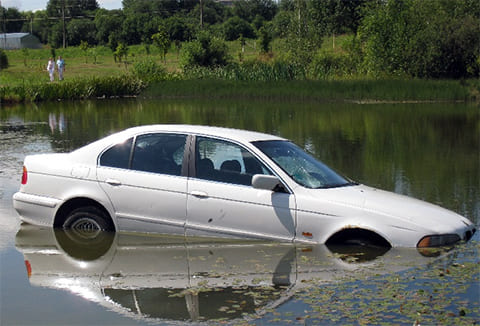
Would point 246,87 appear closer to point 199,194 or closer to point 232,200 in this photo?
point 199,194

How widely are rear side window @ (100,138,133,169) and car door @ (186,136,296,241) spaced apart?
0.86 m

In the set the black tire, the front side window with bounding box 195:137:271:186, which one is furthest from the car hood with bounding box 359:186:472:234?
the black tire

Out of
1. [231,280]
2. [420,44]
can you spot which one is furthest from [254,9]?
[231,280]

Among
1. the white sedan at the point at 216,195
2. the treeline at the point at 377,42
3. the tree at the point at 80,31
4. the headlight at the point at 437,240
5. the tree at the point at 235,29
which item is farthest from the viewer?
the tree at the point at 80,31

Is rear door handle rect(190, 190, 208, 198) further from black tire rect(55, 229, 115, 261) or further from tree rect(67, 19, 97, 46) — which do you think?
tree rect(67, 19, 97, 46)

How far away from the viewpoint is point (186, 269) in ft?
25.5

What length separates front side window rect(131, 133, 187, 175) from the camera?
8.94 meters

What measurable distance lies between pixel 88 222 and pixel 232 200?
1867mm

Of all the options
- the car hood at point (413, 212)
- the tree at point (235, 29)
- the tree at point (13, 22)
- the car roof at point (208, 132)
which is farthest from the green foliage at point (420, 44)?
the tree at point (13, 22)

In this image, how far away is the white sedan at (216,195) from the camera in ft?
27.0

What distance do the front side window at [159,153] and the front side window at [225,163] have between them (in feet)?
0.79

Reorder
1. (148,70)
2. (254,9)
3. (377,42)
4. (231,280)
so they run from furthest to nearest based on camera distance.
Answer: (254,9) < (148,70) < (377,42) < (231,280)

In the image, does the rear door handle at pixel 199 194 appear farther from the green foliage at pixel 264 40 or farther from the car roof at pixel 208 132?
the green foliage at pixel 264 40

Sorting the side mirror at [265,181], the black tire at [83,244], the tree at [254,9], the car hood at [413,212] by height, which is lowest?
the black tire at [83,244]
